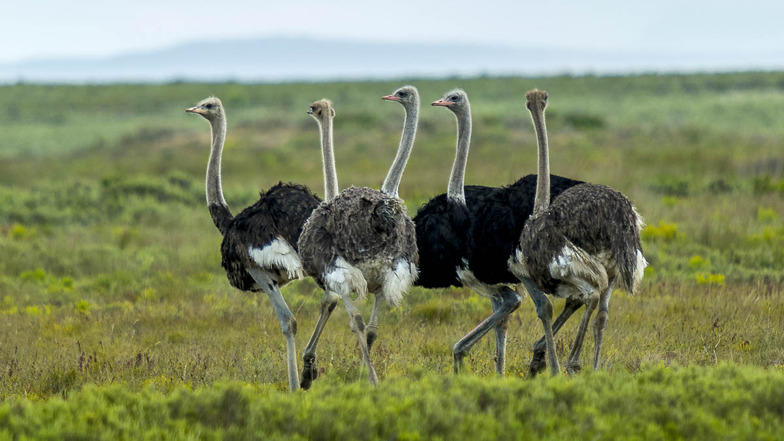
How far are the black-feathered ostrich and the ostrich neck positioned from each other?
1.66 metres

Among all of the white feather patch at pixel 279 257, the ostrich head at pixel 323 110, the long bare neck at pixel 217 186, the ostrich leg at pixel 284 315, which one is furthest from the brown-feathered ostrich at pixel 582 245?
the long bare neck at pixel 217 186

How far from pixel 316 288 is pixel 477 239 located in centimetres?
414

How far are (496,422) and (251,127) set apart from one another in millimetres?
35384

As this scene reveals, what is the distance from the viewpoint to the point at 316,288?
35.6ft

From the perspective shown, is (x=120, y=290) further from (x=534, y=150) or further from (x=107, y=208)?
(x=534, y=150)

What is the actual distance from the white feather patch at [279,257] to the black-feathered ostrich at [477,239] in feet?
2.93

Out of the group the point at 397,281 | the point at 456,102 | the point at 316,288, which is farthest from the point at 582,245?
the point at 316,288

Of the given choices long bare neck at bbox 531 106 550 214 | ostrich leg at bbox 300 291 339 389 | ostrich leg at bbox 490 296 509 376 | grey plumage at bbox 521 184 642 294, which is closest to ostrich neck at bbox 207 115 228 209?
ostrich leg at bbox 300 291 339 389

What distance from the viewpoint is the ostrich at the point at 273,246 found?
7121 millimetres

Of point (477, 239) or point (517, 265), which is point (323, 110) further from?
point (517, 265)

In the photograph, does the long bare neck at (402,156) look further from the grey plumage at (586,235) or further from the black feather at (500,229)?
the grey plumage at (586,235)

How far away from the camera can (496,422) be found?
16.8ft

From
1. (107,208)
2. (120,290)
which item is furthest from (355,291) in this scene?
(107,208)

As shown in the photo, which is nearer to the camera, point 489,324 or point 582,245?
point 582,245
